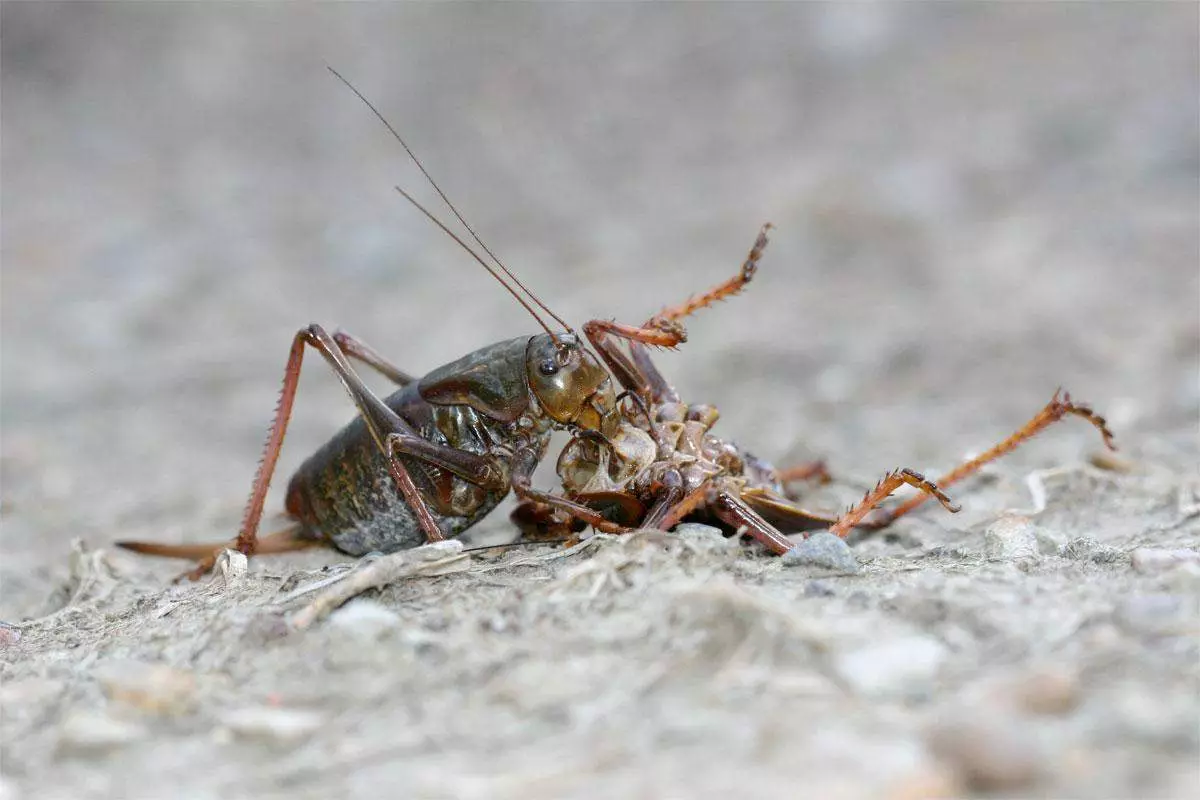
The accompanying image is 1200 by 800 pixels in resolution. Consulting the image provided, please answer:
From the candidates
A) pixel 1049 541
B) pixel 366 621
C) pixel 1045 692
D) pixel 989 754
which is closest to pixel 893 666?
pixel 1045 692

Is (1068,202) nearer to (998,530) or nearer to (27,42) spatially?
(998,530)

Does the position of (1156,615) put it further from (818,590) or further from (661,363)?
(661,363)

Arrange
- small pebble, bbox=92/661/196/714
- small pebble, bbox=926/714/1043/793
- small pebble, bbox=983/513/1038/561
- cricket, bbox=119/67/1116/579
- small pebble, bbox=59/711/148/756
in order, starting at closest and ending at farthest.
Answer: small pebble, bbox=926/714/1043/793, small pebble, bbox=59/711/148/756, small pebble, bbox=92/661/196/714, small pebble, bbox=983/513/1038/561, cricket, bbox=119/67/1116/579

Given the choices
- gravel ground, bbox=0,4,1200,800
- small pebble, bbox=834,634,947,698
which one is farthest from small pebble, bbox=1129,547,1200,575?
small pebble, bbox=834,634,947,698

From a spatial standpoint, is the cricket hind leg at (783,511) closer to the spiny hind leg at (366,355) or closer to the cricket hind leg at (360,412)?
the cricket hind leg at (360,412)

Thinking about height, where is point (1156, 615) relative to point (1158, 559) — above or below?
below

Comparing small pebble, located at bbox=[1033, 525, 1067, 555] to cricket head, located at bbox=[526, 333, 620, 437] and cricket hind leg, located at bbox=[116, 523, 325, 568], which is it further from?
cricket hind leg, located at bbox=[116, 523, 325, 568]
